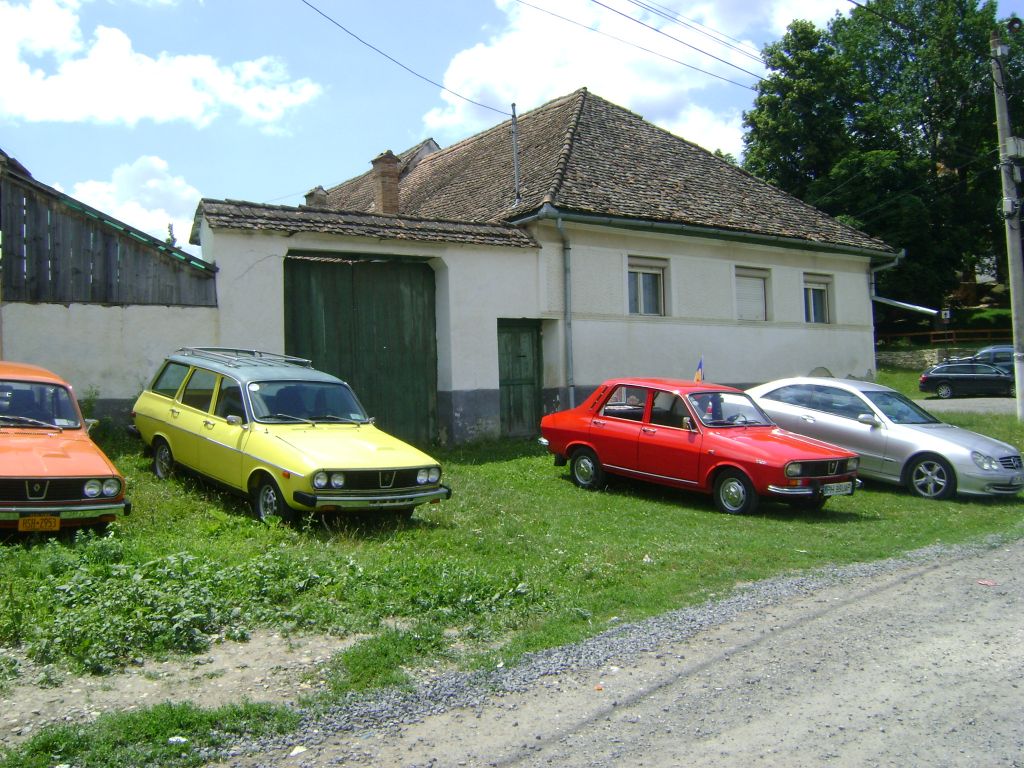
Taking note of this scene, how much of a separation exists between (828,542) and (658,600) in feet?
10.4

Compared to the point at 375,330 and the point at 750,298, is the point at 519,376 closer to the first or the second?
the point at 375,330

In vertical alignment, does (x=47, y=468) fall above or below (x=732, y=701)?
above

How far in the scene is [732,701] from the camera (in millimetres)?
4742

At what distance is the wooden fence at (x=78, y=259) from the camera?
37.4ft

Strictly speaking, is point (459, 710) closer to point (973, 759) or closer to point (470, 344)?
point (973, 759)

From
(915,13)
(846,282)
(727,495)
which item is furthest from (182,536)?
(915,13)

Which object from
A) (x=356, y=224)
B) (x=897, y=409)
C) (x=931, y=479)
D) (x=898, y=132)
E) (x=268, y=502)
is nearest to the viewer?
(x=268, y=502)

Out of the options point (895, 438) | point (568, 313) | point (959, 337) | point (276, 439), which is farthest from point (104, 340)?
point (959, 337)

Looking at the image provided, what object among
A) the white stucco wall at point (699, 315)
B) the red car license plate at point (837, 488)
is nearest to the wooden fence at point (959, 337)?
the white stucco wall at point (699, 315)

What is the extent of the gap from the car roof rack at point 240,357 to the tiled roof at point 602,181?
6.04 meters

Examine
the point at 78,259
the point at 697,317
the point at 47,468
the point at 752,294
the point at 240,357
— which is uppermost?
the point at 752,294

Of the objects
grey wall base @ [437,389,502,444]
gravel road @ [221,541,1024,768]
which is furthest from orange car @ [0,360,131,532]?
grey wall base @ [437,389,502,444]

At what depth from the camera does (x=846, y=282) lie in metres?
21.2

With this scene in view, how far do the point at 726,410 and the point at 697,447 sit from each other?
95cm
